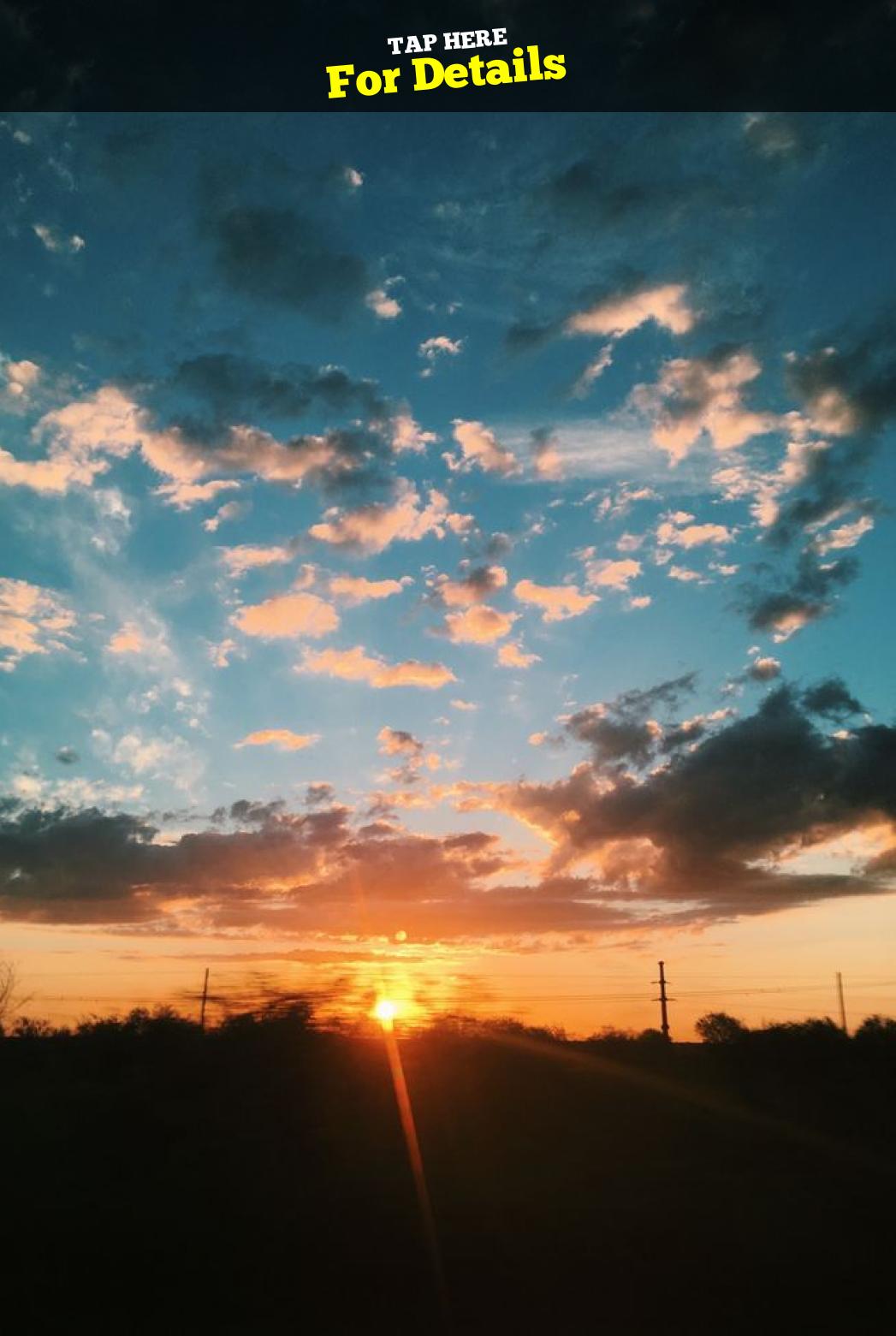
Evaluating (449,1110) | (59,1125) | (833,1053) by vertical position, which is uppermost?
(59,1125)

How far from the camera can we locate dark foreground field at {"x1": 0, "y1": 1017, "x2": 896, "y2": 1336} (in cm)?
1345

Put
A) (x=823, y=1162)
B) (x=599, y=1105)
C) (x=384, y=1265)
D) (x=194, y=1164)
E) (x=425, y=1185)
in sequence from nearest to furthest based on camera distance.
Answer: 1. (x=384, y=1265)
2. (x=425, y=1185)
3. (x=194, y=1164)
4. (x=823, y=1162)
5. (x=599, y=1105)

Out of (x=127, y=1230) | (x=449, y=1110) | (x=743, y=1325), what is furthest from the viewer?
(x=449, y=1110)

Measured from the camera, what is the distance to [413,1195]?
21.6 m

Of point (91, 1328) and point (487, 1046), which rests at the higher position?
point (91, 1328)

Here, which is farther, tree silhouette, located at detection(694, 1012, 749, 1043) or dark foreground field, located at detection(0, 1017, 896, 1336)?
tree silhouette, located at detection(694, 1012, 749, 1043)

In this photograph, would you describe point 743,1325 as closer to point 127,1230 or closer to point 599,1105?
point 127,1230

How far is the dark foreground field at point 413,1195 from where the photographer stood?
13.4 meters

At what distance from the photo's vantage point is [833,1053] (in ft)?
196

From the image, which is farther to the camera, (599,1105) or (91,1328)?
(599,1105)

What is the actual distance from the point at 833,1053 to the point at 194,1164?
51316 mm

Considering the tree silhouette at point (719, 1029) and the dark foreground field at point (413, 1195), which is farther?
the tree silhouette at point (719, 1029)

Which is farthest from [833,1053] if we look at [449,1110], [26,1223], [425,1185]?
[26,1223]

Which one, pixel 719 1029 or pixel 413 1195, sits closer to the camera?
pixel 413 1195
